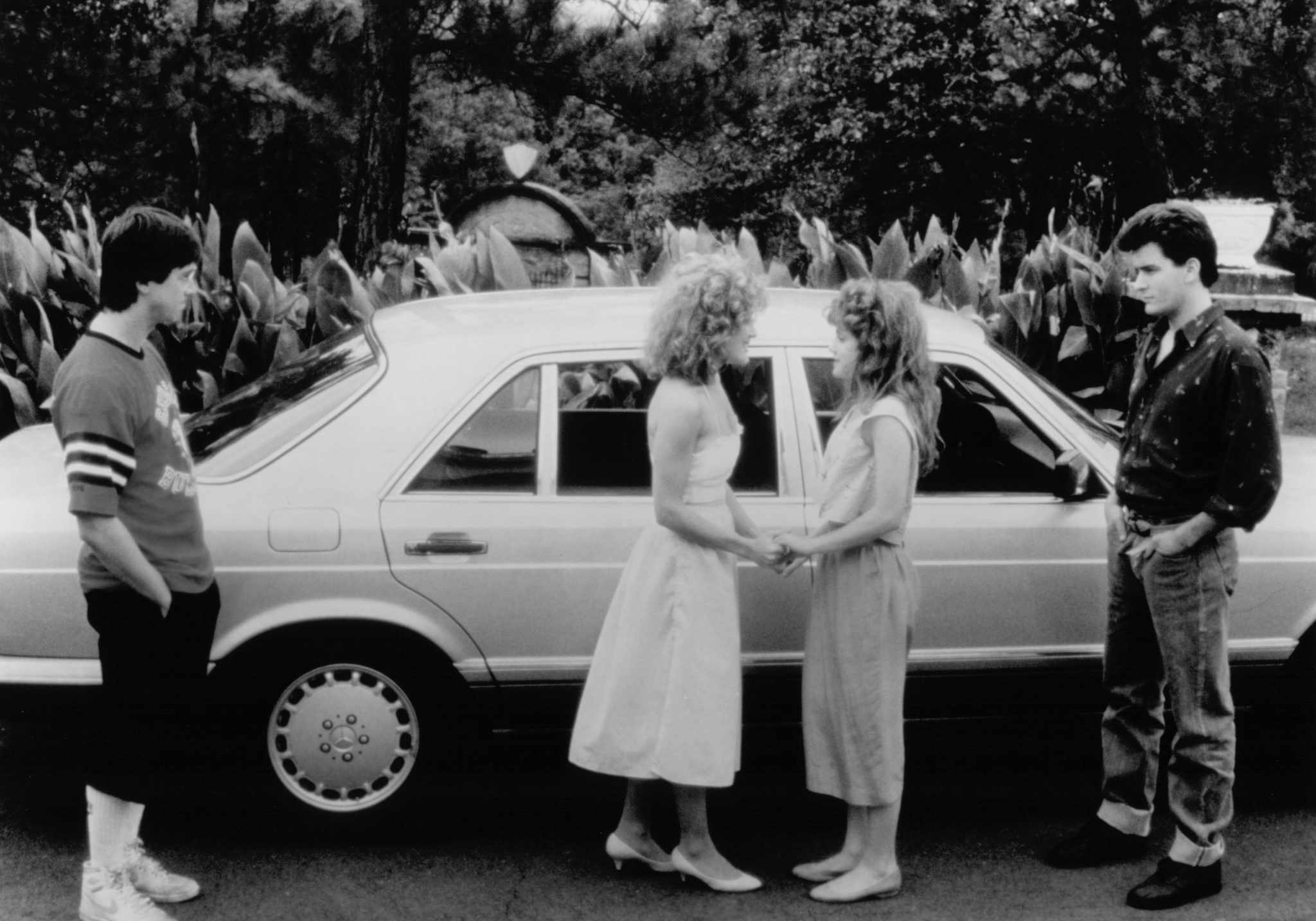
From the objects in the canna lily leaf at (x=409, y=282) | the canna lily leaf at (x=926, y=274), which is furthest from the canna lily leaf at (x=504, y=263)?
the canna lily leaf at (x=926, y=274)

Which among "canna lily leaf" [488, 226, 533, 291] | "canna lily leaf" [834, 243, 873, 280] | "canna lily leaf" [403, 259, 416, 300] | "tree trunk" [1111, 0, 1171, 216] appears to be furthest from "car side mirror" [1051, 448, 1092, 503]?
"tree trunk" [1111, 0, 1171, 216]

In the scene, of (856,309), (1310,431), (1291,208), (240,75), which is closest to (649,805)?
(856,309)

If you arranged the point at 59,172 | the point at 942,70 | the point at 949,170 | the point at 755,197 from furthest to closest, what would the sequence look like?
the point at 755,197
the point at 949,170
the point at 942,70
the point at 59,172

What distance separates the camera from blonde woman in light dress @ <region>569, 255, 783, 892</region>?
3695 mm

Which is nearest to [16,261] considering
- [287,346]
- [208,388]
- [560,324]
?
[208,388]

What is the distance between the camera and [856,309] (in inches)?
148

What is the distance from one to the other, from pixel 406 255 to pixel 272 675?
811 cm

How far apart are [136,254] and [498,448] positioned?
1199 mm

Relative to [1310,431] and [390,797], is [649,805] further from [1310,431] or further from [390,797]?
[1310,431]

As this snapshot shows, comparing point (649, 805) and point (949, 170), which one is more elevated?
point (949, 170)

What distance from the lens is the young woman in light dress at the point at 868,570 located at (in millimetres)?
3742

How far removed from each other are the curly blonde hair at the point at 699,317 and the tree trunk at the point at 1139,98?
20.2m

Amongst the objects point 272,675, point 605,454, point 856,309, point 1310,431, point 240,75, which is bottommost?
point 1310,431

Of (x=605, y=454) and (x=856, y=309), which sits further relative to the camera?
(x=605, y=454)
